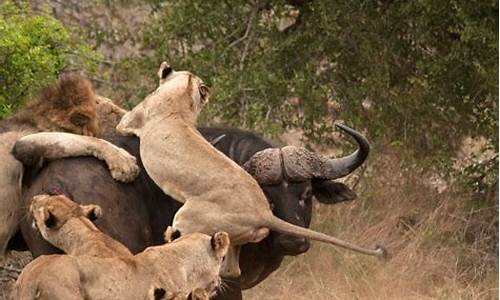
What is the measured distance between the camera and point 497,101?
1261 centimetres

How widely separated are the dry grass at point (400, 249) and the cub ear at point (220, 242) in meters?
3.72

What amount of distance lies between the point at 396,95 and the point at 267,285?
6.92ft

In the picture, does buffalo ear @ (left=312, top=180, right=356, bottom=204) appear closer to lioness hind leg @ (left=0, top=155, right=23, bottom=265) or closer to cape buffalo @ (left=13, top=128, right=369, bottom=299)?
cape buffalo @ (left=13, top=128, right=369, bottom=299)

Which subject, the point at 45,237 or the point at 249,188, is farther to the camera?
the point at 249,188

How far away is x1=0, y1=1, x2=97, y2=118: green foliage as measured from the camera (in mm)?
9750

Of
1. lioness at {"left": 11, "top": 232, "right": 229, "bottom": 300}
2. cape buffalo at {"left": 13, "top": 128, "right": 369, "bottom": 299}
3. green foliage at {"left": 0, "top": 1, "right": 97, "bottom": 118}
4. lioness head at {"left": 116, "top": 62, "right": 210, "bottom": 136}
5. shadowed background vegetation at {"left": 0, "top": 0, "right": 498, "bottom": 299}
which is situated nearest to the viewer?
lioness at {"left": 11, "top": 232, "right": 229, "bottom": 300}

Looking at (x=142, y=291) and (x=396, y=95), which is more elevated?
(x=142, y=291)

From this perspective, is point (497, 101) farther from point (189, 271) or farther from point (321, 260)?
point (189, 271)

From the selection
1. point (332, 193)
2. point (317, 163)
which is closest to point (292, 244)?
point (317, 163)

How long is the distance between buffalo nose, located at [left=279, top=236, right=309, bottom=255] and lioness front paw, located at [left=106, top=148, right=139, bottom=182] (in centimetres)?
78

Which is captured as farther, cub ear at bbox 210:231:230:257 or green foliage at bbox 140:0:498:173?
green foliage at bbox 140:0:498:173

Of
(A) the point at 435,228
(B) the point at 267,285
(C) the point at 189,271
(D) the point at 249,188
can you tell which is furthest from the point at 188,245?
(A) the point at 435,228

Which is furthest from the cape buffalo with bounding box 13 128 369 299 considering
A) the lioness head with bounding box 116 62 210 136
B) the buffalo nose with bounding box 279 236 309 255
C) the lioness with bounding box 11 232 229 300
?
the lioness with bounding box 11 232 229 300

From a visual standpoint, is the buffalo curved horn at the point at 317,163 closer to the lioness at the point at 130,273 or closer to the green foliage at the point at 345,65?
the lioness at the point at 130,273
